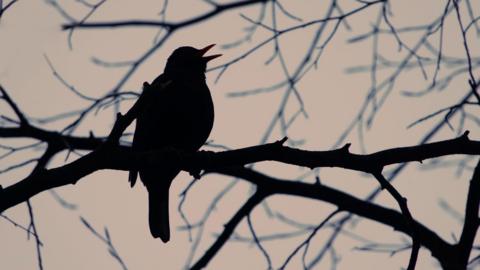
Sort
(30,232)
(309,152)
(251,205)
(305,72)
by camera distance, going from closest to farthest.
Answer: (309,152), (30,232), (305,72), (251,205)

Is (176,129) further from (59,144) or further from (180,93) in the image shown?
(59,144)

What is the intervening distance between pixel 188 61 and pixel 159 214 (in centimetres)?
142

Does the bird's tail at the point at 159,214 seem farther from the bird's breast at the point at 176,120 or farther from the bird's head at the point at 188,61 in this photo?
the bird's head at the point at 188,61

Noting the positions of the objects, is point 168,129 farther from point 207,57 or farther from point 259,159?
point 259,159

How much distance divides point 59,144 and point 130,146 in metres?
0.48

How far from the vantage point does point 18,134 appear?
4480mm

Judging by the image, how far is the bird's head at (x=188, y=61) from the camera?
5258 millimetres

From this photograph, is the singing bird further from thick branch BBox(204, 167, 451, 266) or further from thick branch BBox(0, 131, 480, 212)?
thick branch BBox(0, 131, 480, 212)

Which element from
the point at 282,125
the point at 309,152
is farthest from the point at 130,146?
the point at 309,152

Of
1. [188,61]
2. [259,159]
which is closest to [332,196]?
[188,61]

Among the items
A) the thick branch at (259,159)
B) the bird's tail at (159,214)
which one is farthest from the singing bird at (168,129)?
the thick branch at (259,159)

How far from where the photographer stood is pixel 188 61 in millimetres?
5426

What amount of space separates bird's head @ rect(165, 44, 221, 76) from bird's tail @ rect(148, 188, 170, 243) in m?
1.03

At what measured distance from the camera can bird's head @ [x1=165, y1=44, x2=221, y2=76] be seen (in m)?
5.26
